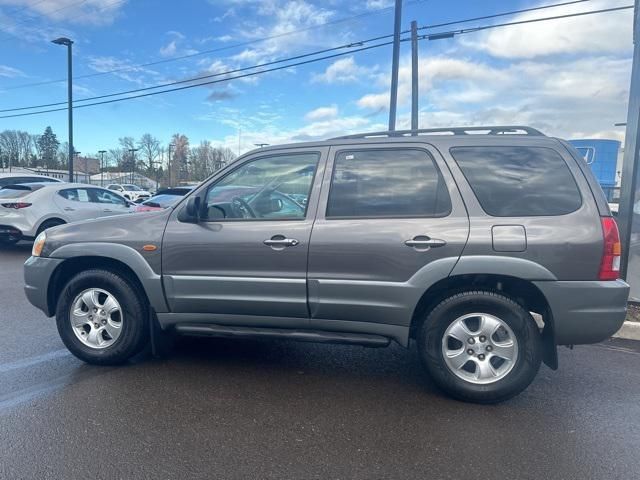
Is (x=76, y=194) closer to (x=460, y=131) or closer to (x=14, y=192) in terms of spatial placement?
(x=14, y=192)

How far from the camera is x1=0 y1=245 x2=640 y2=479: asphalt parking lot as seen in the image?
103 inches

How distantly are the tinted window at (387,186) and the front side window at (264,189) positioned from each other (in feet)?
0.83

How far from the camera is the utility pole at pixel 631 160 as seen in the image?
5809 millimetres

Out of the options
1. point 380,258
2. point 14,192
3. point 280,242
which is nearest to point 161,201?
point 14,192

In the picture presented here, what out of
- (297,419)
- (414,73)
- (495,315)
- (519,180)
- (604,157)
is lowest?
(297,419)

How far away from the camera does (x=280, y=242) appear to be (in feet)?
11.5

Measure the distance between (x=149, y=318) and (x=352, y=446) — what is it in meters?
2.01

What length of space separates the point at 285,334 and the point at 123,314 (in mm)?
1390

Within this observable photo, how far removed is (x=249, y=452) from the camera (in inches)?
108

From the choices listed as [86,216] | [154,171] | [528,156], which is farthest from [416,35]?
[154,171]

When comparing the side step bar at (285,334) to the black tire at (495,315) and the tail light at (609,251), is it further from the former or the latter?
the tail light at (609,251)

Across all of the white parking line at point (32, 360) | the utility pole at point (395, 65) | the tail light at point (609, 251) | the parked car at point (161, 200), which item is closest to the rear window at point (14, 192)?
the parked car at point (161, 200)

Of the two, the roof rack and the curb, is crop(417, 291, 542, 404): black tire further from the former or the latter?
the curb

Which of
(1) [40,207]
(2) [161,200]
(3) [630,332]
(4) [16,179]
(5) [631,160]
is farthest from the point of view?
(4) [16,179]
